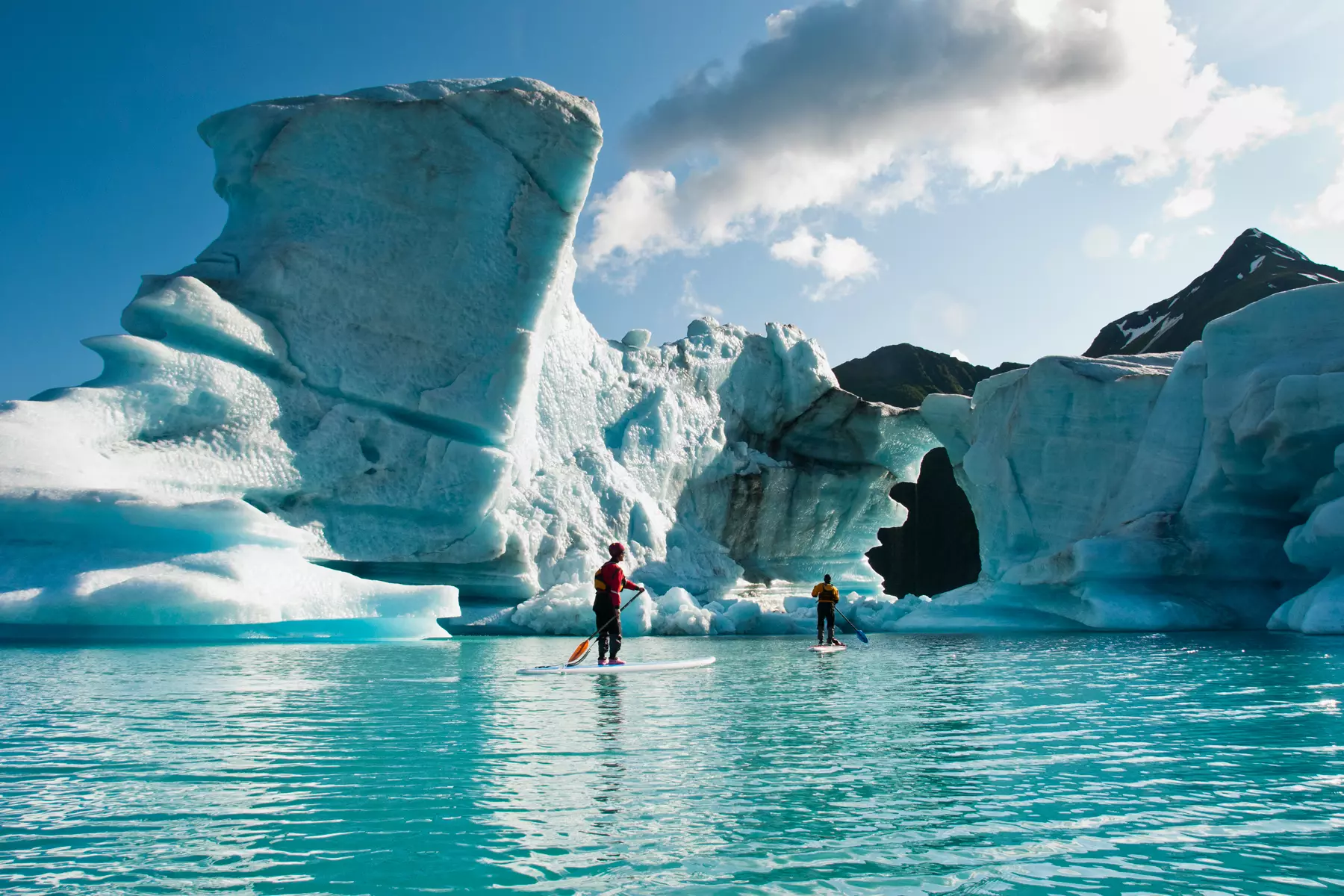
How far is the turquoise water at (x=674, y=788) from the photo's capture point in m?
2.13

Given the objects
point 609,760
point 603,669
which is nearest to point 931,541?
point 603,669

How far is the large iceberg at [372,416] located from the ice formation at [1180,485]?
5.48 meters

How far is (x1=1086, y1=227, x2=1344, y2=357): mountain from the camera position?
4453 cm

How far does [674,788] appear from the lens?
9.79 ft

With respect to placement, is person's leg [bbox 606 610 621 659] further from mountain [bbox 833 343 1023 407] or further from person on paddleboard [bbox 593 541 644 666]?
mountain [bbox 833 343 1023 407]

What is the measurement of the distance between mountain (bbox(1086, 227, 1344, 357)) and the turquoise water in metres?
41.9

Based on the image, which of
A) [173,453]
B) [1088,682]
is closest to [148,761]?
[1088,682]

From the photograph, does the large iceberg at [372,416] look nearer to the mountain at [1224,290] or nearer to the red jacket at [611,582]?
the red jacket at [611,582]

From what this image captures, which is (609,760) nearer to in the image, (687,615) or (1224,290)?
(687,615)

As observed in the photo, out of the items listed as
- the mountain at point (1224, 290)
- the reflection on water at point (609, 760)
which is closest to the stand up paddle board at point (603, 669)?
the reflection on water at point (609, 760)

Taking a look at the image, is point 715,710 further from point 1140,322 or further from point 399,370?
point 1140,322

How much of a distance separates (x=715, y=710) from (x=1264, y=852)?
9.89 ft

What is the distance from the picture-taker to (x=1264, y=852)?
2.25 meters

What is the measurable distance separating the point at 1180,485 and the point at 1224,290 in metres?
36.7
